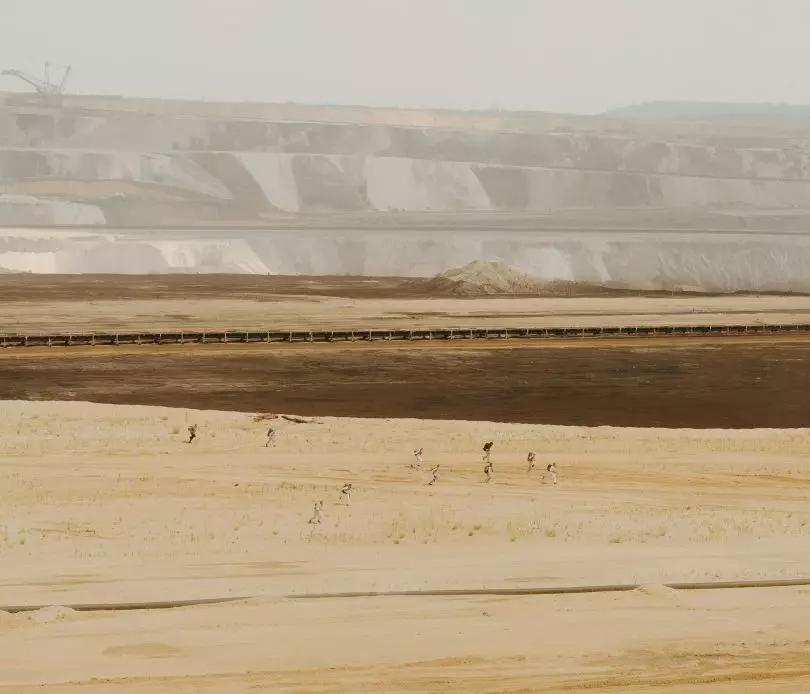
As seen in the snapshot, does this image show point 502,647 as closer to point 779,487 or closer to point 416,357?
point 779,487

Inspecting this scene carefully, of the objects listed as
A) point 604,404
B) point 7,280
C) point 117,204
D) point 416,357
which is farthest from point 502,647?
point 117,204

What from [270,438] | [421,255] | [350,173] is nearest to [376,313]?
[421,255]

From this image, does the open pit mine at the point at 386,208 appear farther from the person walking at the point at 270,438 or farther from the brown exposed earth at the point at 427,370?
the person walking at the point at 270,438

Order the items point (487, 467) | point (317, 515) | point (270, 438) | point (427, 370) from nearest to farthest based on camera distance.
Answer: point (317, 515), point (487, 467), point (270, 438), point (427, 370)

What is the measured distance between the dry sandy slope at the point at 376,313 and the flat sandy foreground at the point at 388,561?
36506 mm

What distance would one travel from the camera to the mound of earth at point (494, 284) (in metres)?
99.4

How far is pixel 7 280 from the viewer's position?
336ft

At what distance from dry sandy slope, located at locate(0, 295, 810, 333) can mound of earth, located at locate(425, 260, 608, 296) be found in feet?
14.1

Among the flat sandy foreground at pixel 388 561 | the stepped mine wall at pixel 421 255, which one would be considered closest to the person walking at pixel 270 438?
the flat sandy foreground at pixel 388 561

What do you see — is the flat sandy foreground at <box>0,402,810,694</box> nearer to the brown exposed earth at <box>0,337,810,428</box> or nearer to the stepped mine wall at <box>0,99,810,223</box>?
the brown exposed earth at <box>0,337,810,428</box>

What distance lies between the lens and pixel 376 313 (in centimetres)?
8369

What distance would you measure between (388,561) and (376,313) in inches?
2365

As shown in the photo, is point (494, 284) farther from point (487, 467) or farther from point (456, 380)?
point (487, 467)

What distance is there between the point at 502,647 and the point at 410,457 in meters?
17.0
